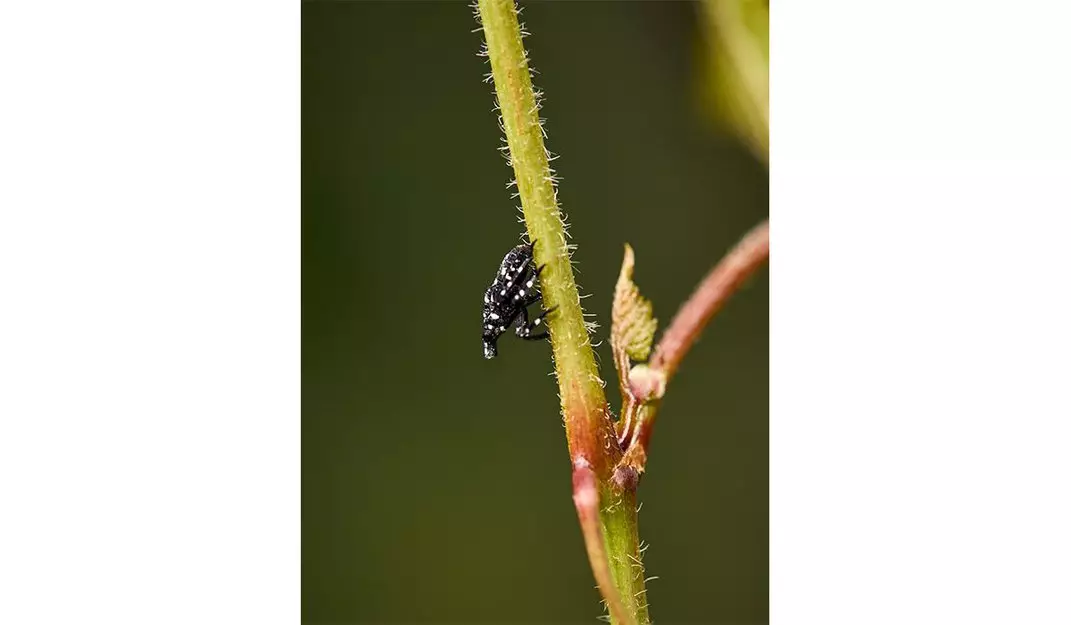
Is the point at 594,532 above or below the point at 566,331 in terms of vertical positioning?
below

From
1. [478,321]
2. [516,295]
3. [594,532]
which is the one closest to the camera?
[594,532]

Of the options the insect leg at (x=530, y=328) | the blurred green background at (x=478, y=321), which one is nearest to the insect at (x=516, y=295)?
the insect leg at (x=530, y=328)

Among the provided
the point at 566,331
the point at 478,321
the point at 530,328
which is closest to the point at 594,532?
the point at 566,331

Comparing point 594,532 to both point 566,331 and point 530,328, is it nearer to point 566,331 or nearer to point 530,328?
point 566,331

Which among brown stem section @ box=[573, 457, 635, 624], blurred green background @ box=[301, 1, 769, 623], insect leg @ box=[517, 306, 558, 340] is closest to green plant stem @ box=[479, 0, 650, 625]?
brown stem section @ box=[573, 457, 635, 624]

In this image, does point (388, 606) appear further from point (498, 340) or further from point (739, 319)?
point (739, 319)

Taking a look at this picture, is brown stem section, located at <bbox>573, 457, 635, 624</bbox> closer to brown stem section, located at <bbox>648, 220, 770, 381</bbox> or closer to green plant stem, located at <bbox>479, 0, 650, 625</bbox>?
green plant stem, located at <bbox>479, 0, 650, 625</bbox>

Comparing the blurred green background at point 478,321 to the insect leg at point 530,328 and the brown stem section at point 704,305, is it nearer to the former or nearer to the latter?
the insect leg at point 530,328
